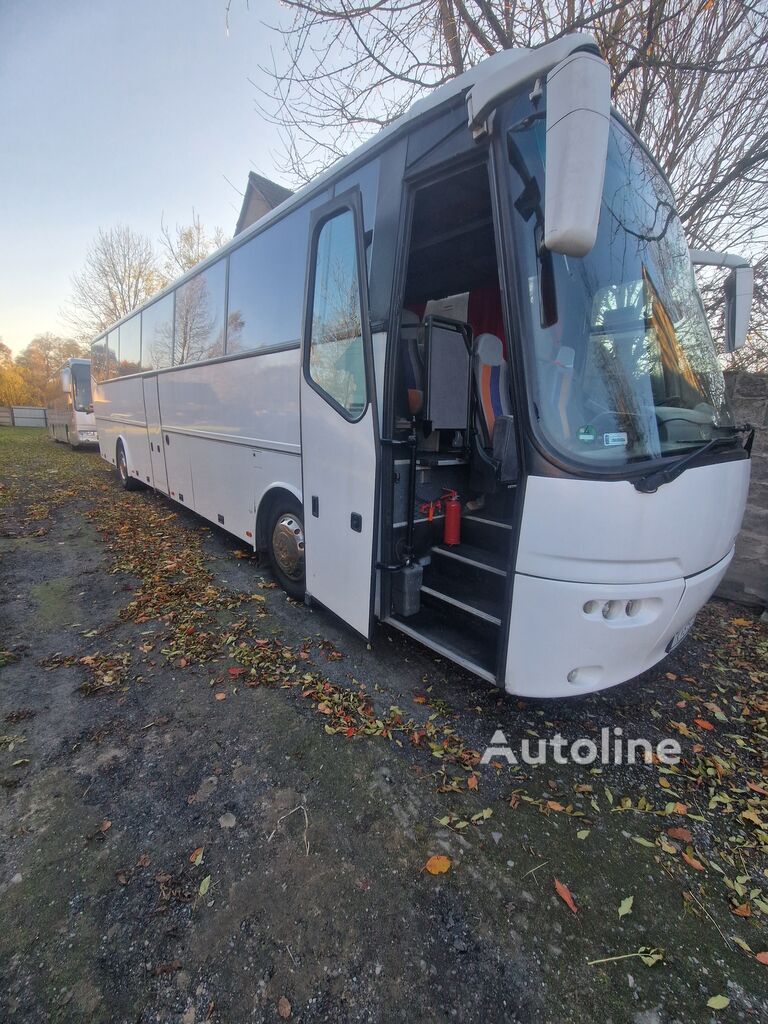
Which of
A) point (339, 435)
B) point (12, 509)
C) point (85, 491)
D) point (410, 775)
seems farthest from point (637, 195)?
point (85, 491)

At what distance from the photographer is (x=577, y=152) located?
156cm

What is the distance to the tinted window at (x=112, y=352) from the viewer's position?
28.7ft

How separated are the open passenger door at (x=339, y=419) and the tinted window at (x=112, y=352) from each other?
24.6ft

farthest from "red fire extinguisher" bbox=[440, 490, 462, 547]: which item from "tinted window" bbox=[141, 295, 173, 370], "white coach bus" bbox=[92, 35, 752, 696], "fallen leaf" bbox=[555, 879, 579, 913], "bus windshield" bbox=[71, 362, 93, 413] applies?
"bus windshield" bbox=[71, 362, 93, 413]

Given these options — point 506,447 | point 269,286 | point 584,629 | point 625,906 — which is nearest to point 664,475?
point 506,447

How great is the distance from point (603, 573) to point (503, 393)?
7.16ft

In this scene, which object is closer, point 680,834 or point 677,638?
point 680,834

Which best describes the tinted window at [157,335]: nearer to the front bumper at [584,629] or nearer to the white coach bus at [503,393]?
the white coach bus at [503,393]

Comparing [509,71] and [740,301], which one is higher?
[509,71]

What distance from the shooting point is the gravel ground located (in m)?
1.40

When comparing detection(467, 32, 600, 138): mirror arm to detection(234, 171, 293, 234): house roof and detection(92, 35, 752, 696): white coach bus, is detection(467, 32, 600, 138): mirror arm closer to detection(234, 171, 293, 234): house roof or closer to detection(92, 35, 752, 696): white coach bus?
detection(92, 35, 752, 696): white coach bus

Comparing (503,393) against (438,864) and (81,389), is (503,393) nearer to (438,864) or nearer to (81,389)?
(438,864)

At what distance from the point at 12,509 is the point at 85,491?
1915 mm

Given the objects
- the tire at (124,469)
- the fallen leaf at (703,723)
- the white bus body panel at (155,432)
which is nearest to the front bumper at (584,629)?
the fallen leaf at (703,723)
